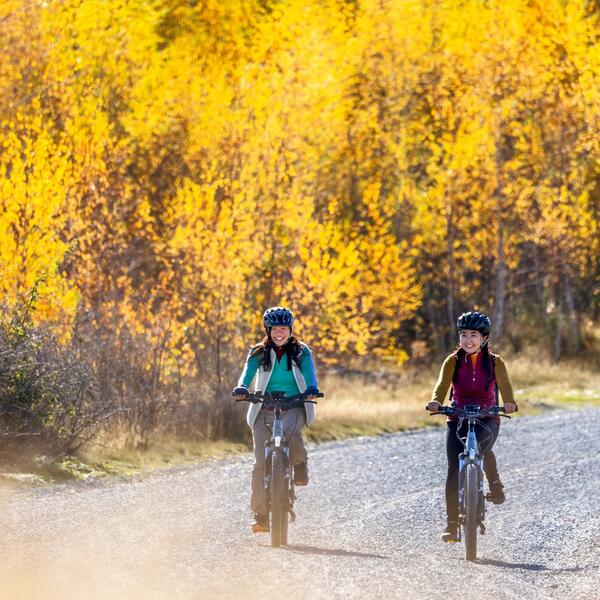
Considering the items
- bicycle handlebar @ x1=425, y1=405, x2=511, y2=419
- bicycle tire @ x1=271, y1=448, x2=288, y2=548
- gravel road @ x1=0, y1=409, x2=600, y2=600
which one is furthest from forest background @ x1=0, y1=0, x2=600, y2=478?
bicycle handlebar @ x1=425, y1=405, x2=511, y2=419

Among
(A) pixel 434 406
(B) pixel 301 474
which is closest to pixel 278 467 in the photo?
(B) pixel 301 474

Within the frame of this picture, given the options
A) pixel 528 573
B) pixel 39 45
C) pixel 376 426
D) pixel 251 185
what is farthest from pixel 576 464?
pixel 39 45

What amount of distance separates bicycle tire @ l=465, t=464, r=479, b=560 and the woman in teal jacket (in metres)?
1.35

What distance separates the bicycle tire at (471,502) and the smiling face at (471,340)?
2.99 ft

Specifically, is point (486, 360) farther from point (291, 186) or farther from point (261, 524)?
point (291, 186)

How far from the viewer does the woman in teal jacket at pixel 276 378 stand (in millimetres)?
11695

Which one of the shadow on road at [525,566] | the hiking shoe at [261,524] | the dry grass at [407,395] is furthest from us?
the dry grass at [407,395]

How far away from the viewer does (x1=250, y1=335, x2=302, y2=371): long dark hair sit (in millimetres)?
11758

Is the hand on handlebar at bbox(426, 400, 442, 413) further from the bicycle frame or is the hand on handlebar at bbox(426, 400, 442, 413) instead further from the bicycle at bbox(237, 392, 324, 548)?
the bicycle at bbox(237, 392, 324, 548)

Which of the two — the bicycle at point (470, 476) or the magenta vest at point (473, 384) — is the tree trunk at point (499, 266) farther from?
the bicycle at point (470, 476)

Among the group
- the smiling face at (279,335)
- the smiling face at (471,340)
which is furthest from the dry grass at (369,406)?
the smiling face at (471,340)

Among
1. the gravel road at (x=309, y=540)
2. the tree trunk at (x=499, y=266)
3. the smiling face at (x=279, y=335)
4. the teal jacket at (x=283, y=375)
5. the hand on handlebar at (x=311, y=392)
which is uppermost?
the tree trunk at (x=499, y=266)

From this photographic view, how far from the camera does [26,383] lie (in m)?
17.9

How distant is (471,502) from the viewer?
1134 centimetres
